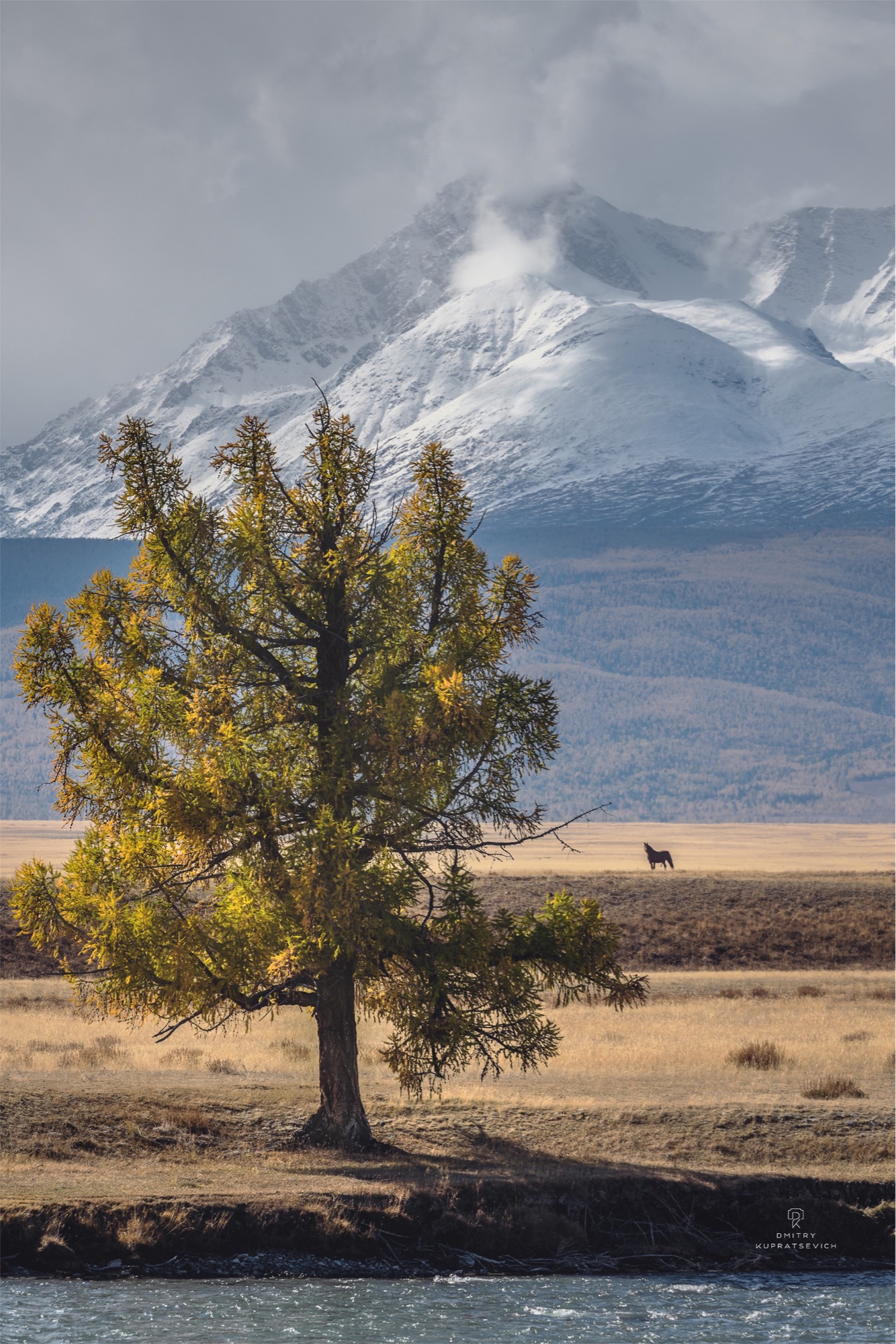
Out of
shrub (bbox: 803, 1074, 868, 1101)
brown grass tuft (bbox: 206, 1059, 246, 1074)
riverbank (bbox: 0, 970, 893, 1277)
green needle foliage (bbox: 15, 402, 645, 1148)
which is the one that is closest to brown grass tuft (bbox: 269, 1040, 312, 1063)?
riverbank (bbox: 0, 970, 893, 1277)

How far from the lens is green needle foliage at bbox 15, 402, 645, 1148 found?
21609 millimetres

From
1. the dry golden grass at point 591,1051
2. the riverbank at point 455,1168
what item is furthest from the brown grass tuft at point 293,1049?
the riverbank at point 455,1168

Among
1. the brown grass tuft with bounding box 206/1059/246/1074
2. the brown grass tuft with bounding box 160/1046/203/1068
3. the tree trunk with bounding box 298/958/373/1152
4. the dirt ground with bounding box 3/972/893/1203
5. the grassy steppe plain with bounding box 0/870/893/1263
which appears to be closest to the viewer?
the grassy steppe plain with bounding box 0/870/893/1263

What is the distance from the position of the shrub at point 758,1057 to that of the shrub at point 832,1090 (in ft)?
6.89

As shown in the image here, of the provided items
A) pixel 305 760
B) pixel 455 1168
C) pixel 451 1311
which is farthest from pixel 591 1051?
pixel 451 1311

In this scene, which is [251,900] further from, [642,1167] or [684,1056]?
[684,1056]

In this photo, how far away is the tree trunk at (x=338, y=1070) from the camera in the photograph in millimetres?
23312

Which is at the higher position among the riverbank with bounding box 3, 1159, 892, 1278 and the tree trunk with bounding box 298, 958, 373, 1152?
the tree trunk with bounding box 298, 958, 373, 1152

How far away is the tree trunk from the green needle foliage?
1.5 inches

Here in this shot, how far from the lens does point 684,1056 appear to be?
101ft

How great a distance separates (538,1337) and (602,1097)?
9435mm

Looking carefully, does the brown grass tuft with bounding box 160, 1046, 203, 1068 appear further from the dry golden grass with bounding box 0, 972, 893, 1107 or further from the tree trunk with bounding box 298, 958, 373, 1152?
the tree trunk with bounding box 298, 958, 373, 1152

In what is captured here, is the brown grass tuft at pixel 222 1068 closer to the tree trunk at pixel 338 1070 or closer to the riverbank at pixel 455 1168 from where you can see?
the riverbank at pixel 455 1168

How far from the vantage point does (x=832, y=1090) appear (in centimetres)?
2722
